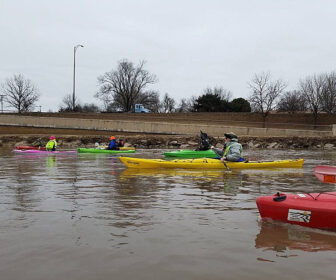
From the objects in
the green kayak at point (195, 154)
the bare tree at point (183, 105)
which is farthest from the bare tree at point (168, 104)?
the green kayak at point (195, 154)

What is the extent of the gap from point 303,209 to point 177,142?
28.6 metres

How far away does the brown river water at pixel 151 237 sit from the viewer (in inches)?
159

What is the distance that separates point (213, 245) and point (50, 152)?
17.6 meters

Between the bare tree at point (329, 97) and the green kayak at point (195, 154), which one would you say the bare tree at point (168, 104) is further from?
the green kayak at point (195, 154)

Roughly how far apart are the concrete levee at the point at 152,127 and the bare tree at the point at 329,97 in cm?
1267

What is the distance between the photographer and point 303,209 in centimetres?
554

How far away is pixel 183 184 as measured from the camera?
999cm

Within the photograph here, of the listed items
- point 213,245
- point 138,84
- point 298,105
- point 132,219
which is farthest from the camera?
point 138,84

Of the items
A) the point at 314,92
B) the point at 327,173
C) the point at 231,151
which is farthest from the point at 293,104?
the point at 327,173

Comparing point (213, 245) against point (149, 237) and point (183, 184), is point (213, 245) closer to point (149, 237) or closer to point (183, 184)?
point (149, 237)

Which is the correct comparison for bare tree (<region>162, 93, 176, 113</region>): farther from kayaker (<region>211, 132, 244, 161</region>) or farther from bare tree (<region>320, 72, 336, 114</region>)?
kayaker (<region>211, 132, 244, 161</region>)

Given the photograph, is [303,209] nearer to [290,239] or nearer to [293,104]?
[290,239]

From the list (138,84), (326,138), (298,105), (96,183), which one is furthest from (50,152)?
(138,84)

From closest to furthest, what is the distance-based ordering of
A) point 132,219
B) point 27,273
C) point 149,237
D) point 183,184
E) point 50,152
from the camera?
point 27,273
point 149,237
point 132,219
point 183,184
point 50,152
